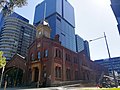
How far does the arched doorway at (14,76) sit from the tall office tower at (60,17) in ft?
254

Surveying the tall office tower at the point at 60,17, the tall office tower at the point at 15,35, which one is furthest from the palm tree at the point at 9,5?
the tall office tower at the point at 60,17

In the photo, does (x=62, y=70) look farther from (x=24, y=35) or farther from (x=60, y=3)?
(x=60, y=3)

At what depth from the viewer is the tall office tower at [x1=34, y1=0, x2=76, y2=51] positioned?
128700mm

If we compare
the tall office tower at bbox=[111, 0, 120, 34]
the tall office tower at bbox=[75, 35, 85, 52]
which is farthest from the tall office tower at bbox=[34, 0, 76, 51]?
the tall office tower at bbox=[111, 0, 120, 34]

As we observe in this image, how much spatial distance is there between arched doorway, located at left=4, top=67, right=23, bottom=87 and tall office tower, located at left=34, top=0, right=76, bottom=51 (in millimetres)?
77317

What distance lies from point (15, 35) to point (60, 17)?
4656cm

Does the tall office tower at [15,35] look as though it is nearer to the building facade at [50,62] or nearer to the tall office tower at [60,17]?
the tall office tower at [60,17]

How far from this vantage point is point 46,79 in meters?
32.5

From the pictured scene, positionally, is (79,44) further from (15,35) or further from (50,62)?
(50,62)

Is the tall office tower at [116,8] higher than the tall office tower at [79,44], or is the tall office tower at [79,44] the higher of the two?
the tall office tower at [79,44]

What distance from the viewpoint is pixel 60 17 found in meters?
137

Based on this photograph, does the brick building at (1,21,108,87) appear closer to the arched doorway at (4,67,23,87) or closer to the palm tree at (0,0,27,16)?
the arched doorway at (4,67,23,87)

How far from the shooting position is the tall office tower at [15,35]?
10407 centimetres

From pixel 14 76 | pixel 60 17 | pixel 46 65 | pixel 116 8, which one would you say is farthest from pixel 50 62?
pixel 60 17
